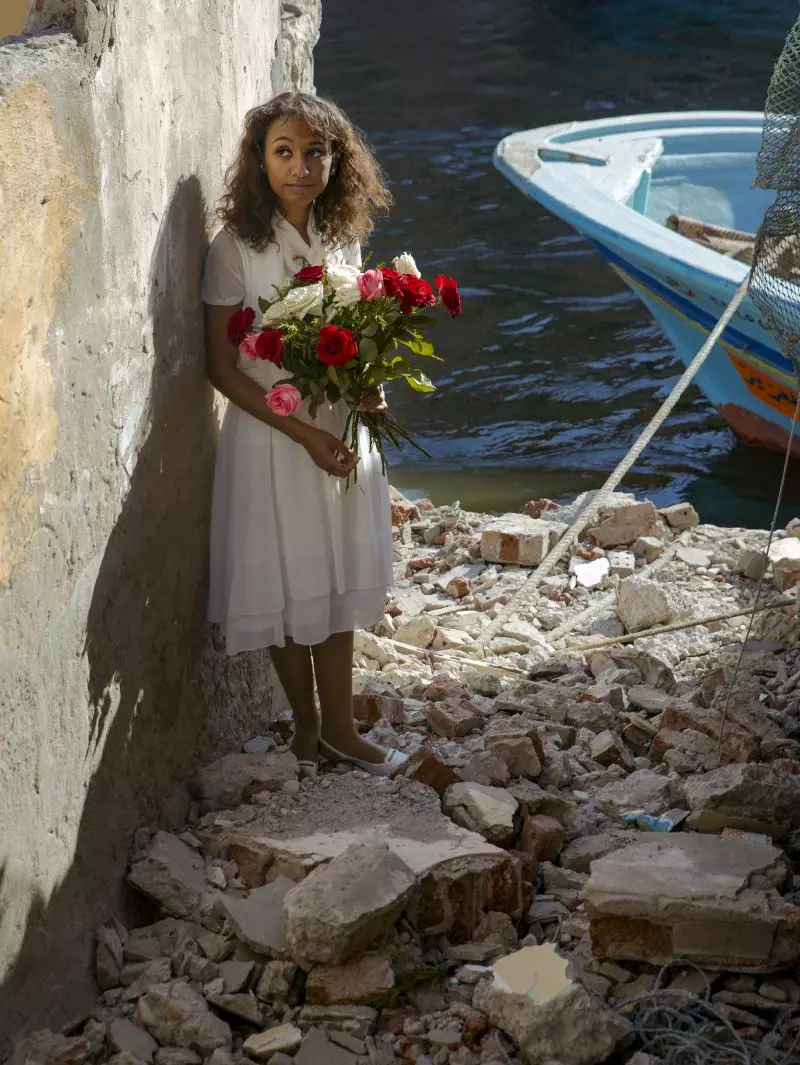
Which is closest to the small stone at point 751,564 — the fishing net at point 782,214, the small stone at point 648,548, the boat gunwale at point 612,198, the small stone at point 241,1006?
the small stone at point 648,548

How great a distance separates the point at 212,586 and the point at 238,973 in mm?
1030

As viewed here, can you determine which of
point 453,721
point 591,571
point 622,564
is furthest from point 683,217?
point 453,721

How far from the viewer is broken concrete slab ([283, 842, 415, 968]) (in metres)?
2.59

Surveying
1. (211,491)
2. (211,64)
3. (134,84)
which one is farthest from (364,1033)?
(211,64)

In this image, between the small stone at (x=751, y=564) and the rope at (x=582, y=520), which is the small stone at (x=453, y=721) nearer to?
the rope at (x=582, y=520)

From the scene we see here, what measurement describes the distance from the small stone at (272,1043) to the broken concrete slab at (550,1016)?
377mm

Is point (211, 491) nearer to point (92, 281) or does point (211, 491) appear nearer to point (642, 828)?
point (92, 281)

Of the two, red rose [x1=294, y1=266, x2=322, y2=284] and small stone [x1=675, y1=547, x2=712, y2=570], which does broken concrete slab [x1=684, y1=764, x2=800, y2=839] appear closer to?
red rose [x1=294, y1=266, x2=322, y2=284]

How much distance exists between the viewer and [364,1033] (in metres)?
2.57

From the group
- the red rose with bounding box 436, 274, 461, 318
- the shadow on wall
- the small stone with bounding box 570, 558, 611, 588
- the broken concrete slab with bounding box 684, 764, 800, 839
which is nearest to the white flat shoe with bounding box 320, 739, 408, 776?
the shadow on wall

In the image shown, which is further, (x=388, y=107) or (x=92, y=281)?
(x=388, y=107)

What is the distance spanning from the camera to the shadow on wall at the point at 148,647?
260cm

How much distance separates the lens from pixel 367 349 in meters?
3.12

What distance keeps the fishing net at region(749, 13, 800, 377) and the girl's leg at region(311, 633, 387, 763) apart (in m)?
1.42
